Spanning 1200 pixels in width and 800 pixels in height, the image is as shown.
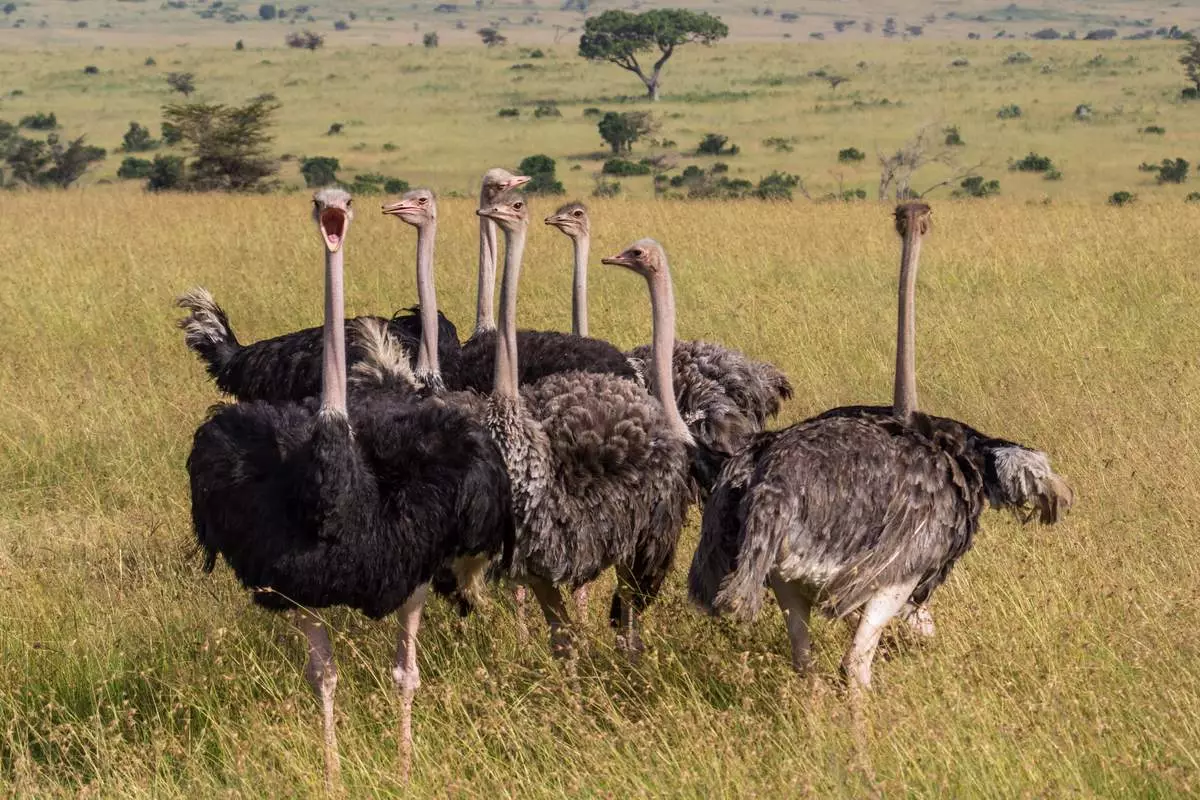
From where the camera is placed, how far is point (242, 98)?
149ft

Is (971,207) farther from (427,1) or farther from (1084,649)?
(427,1)

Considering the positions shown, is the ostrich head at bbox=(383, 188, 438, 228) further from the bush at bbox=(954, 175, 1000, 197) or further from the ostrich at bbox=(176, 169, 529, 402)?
the bush at bbox=(954, 175, 1000, 197)

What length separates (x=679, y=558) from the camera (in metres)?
5.46

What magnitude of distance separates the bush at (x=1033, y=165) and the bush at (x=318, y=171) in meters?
12.0

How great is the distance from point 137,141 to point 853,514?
32485mm

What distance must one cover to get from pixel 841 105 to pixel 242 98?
17.1 m

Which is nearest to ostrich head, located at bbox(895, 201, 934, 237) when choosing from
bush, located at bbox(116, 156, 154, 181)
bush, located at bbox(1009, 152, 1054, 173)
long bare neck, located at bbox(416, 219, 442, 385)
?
long bare neck, located at bbox(416, 219, 442, 385)

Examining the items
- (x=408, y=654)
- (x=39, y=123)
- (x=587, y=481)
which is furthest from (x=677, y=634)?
(x=39, y=123)

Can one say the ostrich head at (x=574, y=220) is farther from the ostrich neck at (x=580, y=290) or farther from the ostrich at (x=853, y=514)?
the ostrich at (x=853, y=514)

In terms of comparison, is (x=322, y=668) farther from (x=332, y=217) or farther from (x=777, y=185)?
(x=777, y=185)

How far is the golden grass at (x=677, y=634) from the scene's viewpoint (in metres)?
3.66

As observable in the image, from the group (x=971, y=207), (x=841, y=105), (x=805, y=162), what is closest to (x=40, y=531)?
(x=971, y=207)

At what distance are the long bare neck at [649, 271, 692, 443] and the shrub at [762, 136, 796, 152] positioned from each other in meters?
27.5

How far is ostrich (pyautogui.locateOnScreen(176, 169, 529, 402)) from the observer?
629cm
